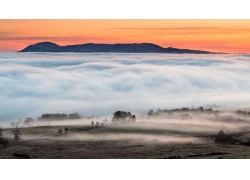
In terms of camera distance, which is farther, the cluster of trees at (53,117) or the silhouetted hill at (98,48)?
the silhouetted hill at (98,48)

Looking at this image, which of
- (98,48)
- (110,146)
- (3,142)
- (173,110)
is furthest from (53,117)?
(173,110)

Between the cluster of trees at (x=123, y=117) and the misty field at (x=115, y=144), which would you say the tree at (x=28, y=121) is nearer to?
the misty field at (x=115, y=144)

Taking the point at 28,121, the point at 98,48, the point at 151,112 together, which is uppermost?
the point at 98,48

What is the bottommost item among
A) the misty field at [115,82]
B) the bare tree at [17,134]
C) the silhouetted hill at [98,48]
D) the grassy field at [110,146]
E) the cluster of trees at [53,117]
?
the grassy field at [110,146]

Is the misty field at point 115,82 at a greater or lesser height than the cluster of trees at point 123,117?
greater

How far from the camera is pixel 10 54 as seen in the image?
31.3ft

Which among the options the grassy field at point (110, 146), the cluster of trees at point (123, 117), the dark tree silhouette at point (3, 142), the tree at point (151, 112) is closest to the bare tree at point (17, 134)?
the grassy field at point (110, 146)

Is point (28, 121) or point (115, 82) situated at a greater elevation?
point (115, 82)

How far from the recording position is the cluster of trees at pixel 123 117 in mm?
9344

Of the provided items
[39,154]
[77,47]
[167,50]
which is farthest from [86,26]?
[39,154]

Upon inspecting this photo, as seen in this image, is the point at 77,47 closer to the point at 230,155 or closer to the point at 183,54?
the point at 183,54

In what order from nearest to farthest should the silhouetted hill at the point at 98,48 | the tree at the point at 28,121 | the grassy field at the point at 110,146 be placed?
1. the tree at the point at 28,121
2. the grassy field at the point at 110,146
3. the silhouetted hill at the point at 98,48

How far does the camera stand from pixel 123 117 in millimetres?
9391

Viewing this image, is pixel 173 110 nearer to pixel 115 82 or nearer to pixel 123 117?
pixel 123 117
